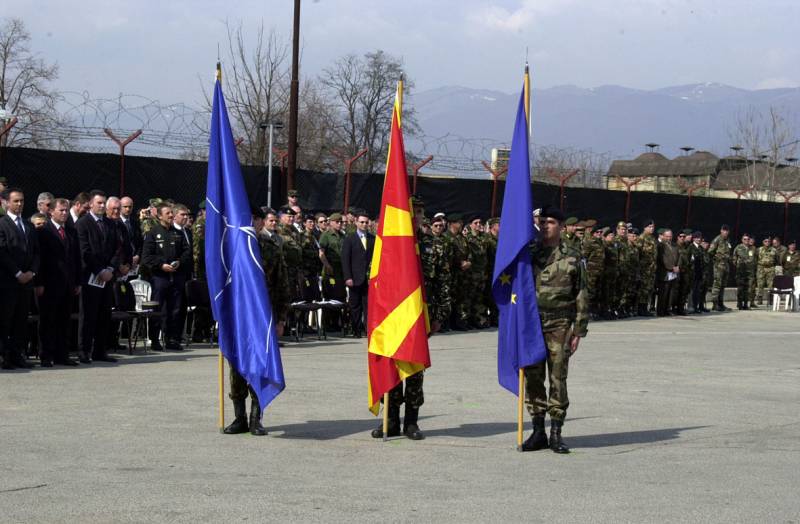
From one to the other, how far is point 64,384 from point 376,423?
12.9 ft

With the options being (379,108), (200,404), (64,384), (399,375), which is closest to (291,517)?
(399,375)

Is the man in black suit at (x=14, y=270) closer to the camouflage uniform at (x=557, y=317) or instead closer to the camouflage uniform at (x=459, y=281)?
the camouflage uniform at (x=557, y=317)

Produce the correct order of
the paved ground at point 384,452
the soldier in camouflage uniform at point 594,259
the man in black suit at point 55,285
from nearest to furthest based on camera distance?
the paved ground at point 384,452, the man in black suit at point 55,285, the soldier in camouflage uniform at point 594,259

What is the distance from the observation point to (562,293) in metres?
9.62

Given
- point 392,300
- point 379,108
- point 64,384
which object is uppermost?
point 379,108

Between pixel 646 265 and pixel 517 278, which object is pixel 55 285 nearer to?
pixel 517 278

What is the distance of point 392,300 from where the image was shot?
10.2 meters

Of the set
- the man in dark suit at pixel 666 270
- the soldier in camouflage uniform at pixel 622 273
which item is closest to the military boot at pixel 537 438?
the soldier in camouflage uniform at pixel 622 273

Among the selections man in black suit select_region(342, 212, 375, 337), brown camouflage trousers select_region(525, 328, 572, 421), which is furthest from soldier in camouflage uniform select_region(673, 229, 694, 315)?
brown camouflage trousers select_region(525, 328, 572, 421)

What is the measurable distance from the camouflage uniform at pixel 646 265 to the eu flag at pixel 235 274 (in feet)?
60.1

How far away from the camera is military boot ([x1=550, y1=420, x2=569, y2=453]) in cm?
942

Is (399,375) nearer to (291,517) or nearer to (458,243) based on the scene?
(291,517)

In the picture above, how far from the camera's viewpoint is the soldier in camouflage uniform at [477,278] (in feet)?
72.6

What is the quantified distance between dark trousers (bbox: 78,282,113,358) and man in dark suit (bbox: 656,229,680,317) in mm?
16017
